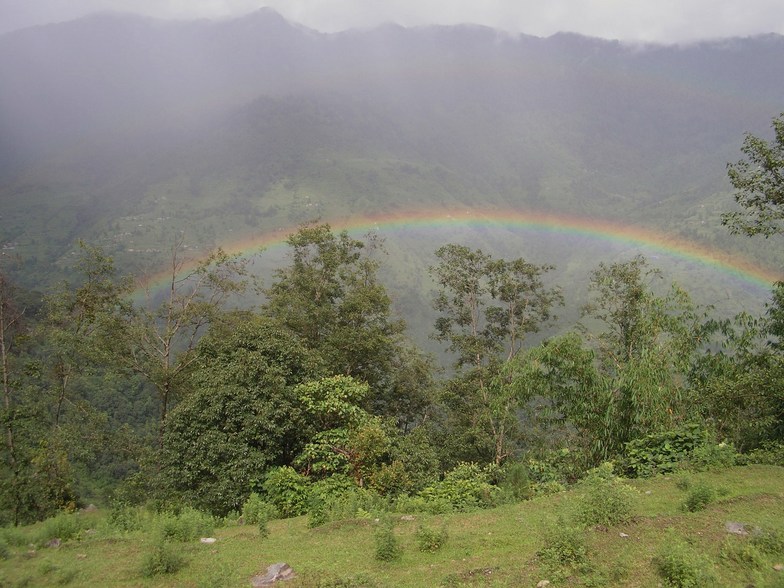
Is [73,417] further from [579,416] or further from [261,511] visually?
[579,416]

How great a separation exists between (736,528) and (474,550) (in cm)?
325

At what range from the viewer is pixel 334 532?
324 inches

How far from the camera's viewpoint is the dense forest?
37.3 ft

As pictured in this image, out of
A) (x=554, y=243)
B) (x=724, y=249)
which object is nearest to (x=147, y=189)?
(x=554, y=243)

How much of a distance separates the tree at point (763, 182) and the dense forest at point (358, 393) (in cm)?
5

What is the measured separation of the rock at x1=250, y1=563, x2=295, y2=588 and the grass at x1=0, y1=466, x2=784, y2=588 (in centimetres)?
16

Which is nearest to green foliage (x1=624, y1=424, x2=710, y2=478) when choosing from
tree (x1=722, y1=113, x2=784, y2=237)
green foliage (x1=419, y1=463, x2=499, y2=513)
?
green foliage (x1=419, y1=463, x2=499, y2=513)

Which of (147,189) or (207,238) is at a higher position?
(147,189)

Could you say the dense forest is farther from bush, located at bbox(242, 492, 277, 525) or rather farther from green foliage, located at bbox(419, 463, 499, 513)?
bush, located at bbox(242, 492, 277, 525)

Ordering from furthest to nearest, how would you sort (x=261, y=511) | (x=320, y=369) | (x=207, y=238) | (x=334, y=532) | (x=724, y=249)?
(x=207, y=238) < (x=724, y=249) < (x=320, y=369) < (x=261, y=511) < (x=334, y=532)

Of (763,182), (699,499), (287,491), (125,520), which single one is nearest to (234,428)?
(287,491)

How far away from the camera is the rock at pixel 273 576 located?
248 inches

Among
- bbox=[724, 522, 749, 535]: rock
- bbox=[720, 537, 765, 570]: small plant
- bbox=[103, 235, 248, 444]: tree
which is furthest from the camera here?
bbox=[103, 235, 248, 444]: tree

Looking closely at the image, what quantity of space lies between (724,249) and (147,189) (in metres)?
169
